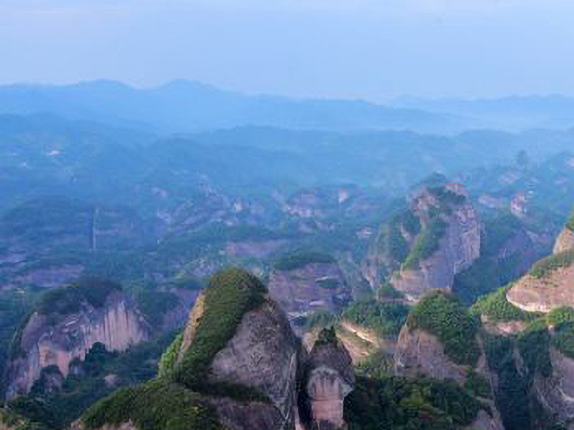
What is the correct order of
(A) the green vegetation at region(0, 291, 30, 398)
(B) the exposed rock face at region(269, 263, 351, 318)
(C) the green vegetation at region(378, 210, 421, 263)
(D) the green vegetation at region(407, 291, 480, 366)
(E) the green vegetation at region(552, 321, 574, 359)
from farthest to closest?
(C) the green vegetation at region(378, 210, 421, 263) < (B) the exposed rock face at region(269, 263, 351, 318) < (A) the green vegetation at region(0, 291, 30, 398) < (E) the green vegetation at region(552, 321, 574, 359) < (D) the green vegetation at region(407, 291, 480, 366)

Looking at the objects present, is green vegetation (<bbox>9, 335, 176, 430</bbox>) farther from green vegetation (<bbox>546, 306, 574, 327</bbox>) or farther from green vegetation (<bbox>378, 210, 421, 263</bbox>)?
green vegetation (<bbox>378, 210, 421, 263</bbox>)

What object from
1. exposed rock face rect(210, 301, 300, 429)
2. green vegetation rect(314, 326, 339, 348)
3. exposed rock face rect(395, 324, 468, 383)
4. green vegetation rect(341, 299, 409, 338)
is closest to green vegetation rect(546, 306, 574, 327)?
green vegetation rect(341, 299, 409, 338)

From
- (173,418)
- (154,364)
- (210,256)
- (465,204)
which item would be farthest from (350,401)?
(210,256)

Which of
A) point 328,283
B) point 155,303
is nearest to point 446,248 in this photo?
point 328,283

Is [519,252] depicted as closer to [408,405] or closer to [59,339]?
[59,339]

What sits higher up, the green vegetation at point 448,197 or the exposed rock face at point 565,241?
the exposed rock face at point 565,241

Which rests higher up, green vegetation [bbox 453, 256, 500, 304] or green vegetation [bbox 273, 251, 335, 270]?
green vegetation [bbox 273, 251, 335, 270]

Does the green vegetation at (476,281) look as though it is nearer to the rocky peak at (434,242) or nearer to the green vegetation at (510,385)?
the rocky peak at (434,242)

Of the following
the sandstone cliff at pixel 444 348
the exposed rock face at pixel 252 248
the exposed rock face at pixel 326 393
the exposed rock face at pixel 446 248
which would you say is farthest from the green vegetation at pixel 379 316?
the exposed rock face at pixel 252 248
